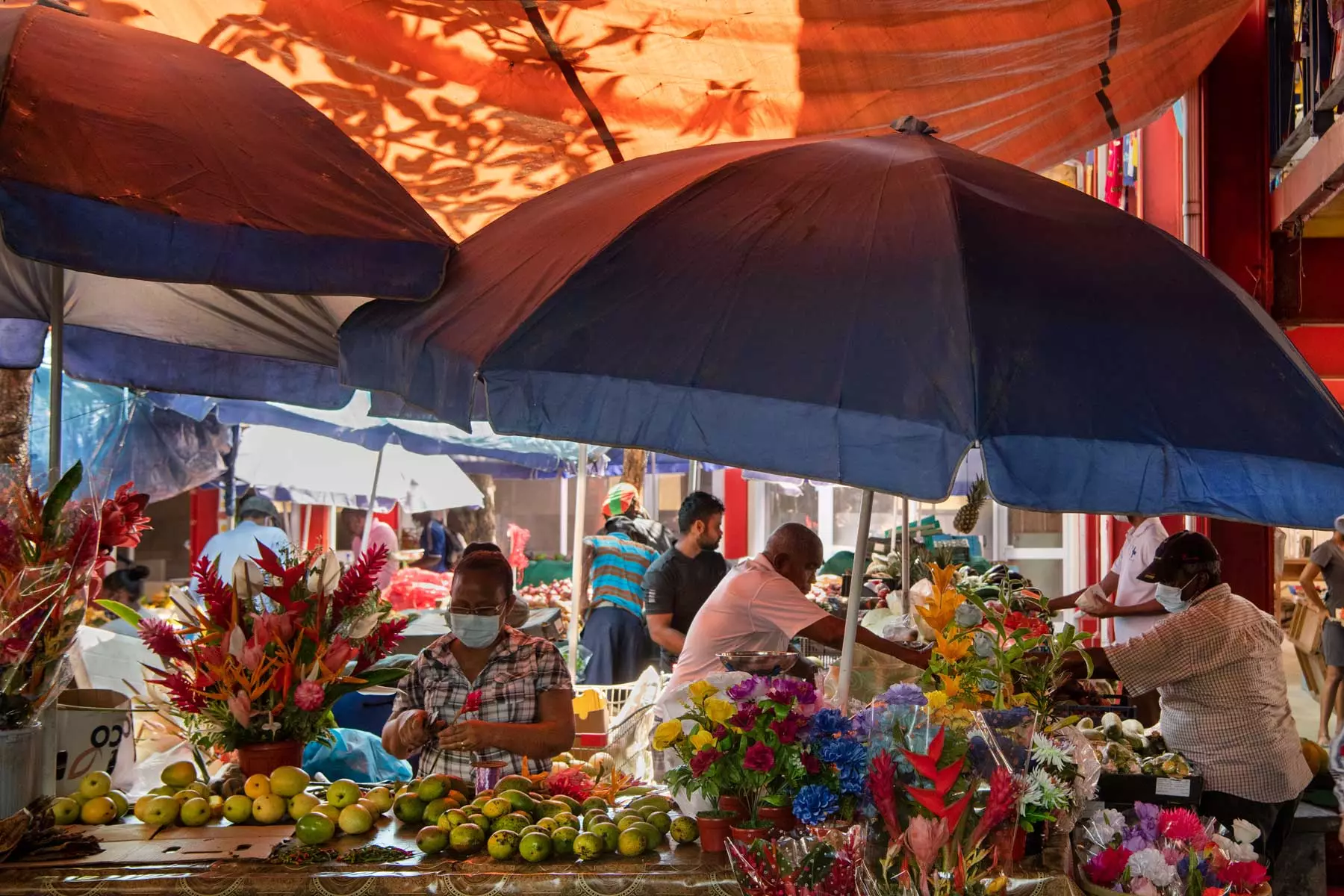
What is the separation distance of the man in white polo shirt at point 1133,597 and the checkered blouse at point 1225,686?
2.37 meters

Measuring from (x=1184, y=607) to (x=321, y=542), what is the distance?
136 inches

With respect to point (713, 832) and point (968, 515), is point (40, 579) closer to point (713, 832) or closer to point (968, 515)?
point (713, 832)

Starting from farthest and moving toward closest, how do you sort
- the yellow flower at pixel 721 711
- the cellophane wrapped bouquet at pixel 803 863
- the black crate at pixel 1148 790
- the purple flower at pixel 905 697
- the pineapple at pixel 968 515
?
the pineapple at pixel 968 515, the black crate at pixel 1148 790, the yellow flower at pixel 721 711, the purple flower at pixel 905 697, the cellophane wrapped bouquet at pixel 803 863

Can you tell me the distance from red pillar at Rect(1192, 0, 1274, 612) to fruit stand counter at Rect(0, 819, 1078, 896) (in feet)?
14.5

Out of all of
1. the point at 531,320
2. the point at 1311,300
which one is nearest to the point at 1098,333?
the point at 531,320

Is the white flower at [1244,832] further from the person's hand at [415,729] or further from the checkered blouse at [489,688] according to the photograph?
the person's hand at [415,729]

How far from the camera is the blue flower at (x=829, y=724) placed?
10.9ft

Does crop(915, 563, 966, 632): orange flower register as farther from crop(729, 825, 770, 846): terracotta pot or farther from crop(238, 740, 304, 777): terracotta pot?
crop(238, 740, 304, 777): terracotta pot

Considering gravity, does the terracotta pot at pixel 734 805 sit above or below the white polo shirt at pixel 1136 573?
below

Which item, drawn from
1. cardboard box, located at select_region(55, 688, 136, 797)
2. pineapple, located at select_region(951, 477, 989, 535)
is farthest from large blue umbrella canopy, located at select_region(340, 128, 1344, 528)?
pineapple, located at select_region(951, 477, 989, 535)

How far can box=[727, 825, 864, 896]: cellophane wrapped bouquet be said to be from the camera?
2688 mm

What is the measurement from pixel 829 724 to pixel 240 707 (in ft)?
5.68

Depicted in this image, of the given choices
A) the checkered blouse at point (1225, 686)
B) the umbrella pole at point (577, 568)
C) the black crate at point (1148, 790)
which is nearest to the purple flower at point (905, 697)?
the black crate at point (1148, 790)

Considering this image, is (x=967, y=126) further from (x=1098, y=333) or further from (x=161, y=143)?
(x=161, y=143)
